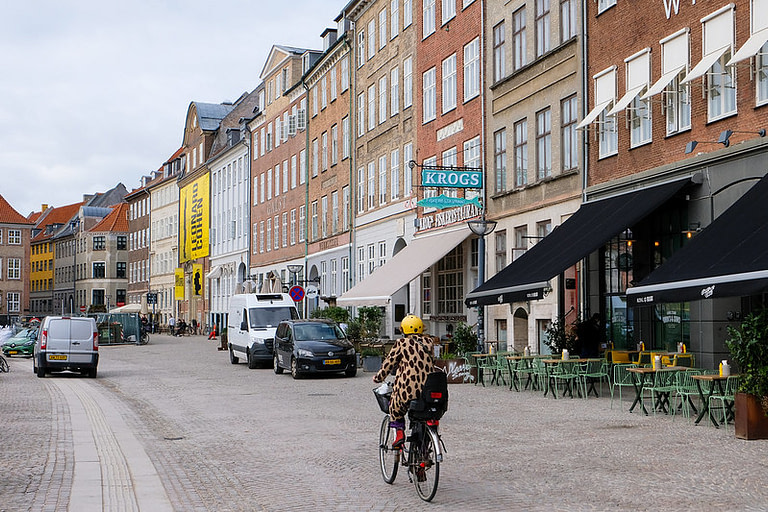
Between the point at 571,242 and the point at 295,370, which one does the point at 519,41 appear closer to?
the point at 571,242

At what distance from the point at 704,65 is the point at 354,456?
11522mm

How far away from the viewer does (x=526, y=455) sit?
13.0 metres

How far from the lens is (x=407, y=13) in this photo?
42875 mm

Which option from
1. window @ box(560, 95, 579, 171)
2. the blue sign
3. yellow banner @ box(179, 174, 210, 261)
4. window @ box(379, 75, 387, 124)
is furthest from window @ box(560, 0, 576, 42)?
yellow banner @ box(179, 174, 210, 261)

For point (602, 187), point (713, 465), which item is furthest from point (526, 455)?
point (602, 187)

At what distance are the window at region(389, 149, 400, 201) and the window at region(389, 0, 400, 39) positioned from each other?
5091 millimetres

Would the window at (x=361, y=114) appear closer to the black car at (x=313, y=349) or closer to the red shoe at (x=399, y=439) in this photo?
the black car at (x=313, y=349)

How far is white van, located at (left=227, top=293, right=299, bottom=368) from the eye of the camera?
115ft

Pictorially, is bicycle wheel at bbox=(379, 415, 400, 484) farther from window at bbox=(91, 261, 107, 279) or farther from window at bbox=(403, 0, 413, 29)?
window at bbox=(91, 261, 107, 279)

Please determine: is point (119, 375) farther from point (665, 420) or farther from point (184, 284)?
point (184, 284)

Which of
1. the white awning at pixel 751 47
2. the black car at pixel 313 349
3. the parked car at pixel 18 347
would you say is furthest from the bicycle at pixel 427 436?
the parked car at pixel 18 347

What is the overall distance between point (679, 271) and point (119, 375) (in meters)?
21.2

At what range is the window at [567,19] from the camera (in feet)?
92.1

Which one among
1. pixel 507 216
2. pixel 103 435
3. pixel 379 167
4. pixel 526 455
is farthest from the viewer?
pixel 379 167
